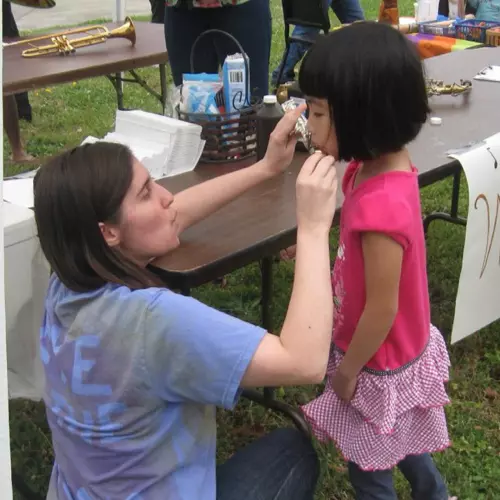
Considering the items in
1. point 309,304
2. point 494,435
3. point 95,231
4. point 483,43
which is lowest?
point 494,435

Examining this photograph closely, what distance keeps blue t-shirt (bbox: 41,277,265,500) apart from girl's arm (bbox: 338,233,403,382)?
0.32m

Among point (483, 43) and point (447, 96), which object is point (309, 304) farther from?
point (483, 43)

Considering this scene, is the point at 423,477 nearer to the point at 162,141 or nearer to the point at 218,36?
the point at 162,141

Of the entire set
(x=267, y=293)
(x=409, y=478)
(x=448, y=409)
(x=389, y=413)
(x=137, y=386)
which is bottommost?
(x=448, y=409)

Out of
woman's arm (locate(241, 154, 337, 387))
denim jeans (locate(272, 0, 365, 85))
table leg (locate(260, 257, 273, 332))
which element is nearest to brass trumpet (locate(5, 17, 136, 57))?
table leg (locate(260, 257, 273, 332))

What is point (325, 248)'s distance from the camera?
1.27m

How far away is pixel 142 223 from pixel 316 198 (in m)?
0.32

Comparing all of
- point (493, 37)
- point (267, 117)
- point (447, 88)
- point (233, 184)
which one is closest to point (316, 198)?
point (233, 184)

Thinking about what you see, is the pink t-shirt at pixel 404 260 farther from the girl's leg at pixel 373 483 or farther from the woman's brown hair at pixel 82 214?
the woman's brown hair at pixel 82 214

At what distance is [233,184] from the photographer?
5.54 ft

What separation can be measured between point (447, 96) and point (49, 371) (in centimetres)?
175

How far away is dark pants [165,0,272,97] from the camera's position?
2.79 metres

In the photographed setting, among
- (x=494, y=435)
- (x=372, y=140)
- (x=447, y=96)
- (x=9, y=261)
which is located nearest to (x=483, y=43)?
(x=447, y=96)

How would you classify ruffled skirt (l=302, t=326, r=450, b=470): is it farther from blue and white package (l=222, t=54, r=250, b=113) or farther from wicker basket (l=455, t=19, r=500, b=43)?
wicker basket (l=455, t=19, r=500, b=43)
